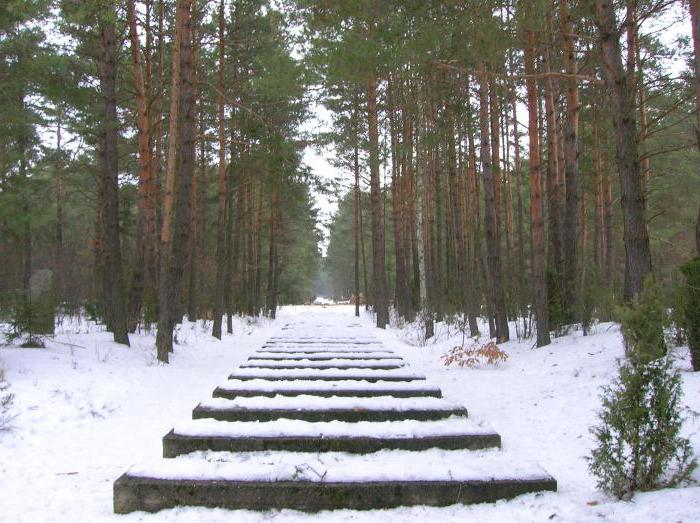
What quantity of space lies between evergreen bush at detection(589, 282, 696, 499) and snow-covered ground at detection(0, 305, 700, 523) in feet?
0.43

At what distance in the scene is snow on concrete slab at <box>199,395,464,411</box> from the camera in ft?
15.8

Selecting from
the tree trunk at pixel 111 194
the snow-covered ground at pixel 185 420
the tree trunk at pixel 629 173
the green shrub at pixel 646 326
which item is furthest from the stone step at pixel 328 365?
the green shrub at pixel 646 326

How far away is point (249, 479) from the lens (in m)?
3.37

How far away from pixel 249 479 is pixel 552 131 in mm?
9181

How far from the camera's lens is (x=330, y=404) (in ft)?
16.0

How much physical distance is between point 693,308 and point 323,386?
3.78 m

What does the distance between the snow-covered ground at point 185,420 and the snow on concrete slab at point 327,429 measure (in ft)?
1.25

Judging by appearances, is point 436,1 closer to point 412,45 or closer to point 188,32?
point 412,45

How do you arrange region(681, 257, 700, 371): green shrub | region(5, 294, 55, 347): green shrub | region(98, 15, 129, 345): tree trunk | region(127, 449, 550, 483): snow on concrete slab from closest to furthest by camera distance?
region(127, 449, 550, 483): snow on concrete slab
region(681, 257, 700, 371): green shrub
region(5, 294, 55, 347): green shrub
region(98, 15, 129, 345): tree trunk

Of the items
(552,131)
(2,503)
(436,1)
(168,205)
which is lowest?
(2,503)

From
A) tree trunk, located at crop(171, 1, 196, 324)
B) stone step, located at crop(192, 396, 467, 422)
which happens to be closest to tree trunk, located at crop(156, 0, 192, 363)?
tree trunk, located at crop(171, 1, 196, 324)

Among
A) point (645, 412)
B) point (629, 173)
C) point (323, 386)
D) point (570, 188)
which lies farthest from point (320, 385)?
point (570, 188)

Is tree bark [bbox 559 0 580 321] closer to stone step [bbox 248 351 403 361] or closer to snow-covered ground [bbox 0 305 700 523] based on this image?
snow-covered ground [bbox 0 305 700 523]

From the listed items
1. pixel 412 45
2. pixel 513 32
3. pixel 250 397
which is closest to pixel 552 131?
pixel 513 32
